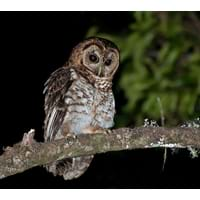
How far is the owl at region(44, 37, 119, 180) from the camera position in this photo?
4047 millimetres

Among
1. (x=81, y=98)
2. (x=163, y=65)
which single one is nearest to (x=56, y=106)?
(x=81, y=98)

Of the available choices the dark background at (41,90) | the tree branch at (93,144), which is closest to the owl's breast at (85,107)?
the tree branch at (93,144)

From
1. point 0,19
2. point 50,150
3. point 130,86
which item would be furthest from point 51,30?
point 50,150

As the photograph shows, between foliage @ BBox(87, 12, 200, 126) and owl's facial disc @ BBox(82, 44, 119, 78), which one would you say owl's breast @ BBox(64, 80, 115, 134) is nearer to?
owl's facial disc @ BBox(82, 44, 119, 78)

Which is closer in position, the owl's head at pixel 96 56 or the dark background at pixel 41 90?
the owl's head at pixel 96 56

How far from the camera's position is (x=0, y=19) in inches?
263

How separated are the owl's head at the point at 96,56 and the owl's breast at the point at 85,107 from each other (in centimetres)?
10

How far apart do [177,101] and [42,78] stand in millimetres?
923

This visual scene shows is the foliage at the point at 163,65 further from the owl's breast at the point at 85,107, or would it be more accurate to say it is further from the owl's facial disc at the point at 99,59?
the owl's breast at the point at 85,107

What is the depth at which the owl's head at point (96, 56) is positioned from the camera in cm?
420

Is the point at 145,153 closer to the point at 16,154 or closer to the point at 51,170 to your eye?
the point at 51,170

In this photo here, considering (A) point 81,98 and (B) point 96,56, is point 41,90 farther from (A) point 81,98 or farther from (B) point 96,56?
(A) point 81,98

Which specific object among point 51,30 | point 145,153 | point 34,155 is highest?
point 51,30

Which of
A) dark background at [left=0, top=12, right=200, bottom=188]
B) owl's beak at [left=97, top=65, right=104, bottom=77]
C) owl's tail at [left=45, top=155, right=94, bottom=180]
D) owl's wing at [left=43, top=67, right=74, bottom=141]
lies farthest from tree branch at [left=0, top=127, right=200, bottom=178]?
dark background at [left=0, top=12, right=200, bottom=188]
